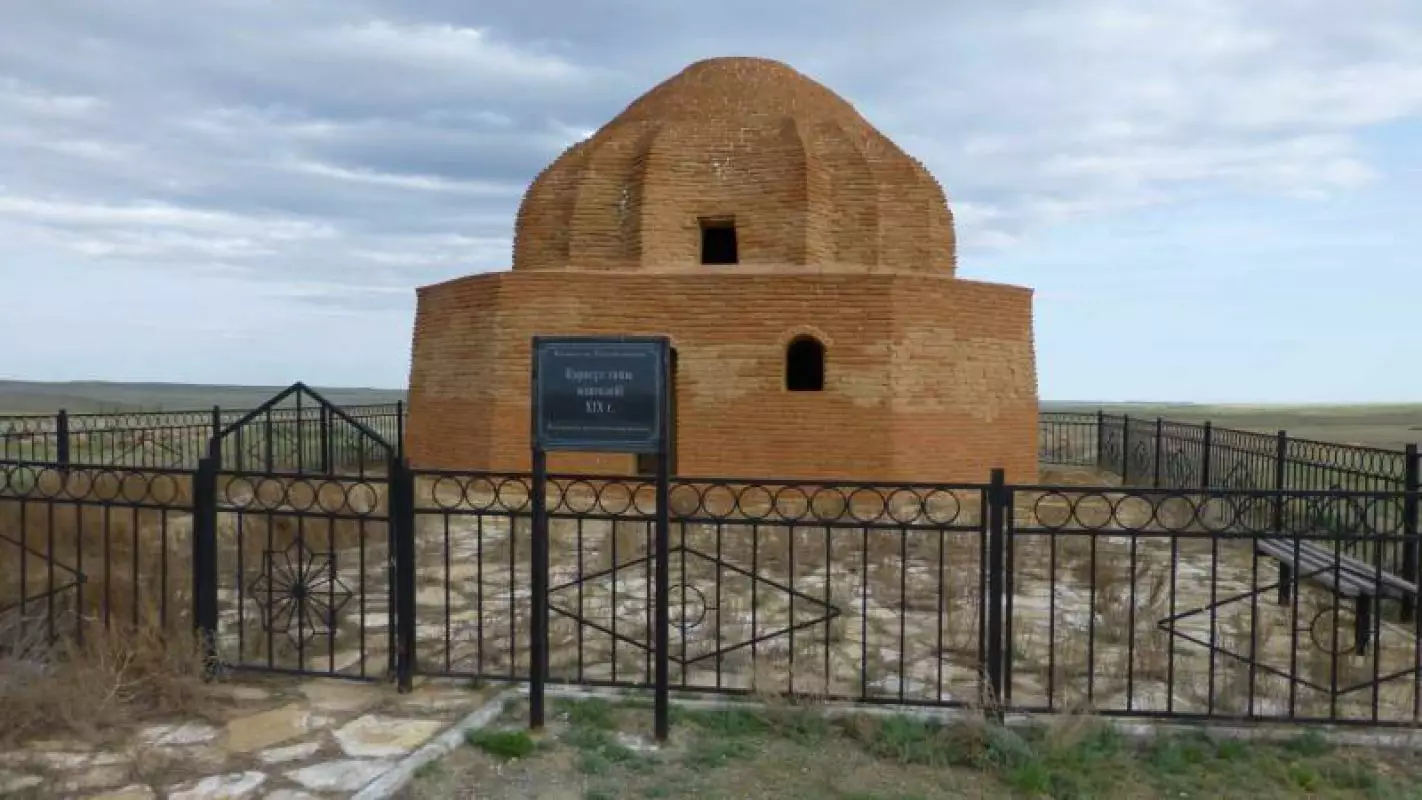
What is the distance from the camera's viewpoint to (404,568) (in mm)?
4840

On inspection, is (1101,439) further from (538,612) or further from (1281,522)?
(538,612)

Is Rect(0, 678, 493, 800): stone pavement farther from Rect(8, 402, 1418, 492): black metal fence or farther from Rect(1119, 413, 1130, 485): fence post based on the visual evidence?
Rect(1119, 413, 1130, 485): fence post

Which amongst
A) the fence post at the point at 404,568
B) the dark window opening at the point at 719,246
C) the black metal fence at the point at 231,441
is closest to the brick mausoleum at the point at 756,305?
the dark window opening at the point at 719,246

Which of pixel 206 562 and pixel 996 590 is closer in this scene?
pixel 996 590

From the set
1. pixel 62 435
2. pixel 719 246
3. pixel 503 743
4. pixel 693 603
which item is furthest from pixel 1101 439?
pixel 62 435

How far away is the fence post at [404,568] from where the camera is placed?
15.9 ft

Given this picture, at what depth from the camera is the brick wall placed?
40.7ft

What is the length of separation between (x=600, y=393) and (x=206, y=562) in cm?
243

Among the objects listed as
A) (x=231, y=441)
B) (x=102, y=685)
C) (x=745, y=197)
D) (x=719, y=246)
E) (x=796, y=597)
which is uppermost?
(x=745, y=197)

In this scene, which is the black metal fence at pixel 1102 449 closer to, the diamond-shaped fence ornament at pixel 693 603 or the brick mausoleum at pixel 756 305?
the brick mausoleum at pixel 756 305

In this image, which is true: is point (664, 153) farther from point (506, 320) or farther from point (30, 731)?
point (30, 731)

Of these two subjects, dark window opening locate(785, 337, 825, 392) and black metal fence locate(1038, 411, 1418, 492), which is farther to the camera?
dark window opening locate(785, 337, 825, 392)

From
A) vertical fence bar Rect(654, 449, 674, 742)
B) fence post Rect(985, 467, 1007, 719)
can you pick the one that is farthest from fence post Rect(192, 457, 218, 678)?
fence post Rect(985, 467, 1007, 719)

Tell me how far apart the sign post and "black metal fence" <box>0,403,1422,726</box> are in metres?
0.19
